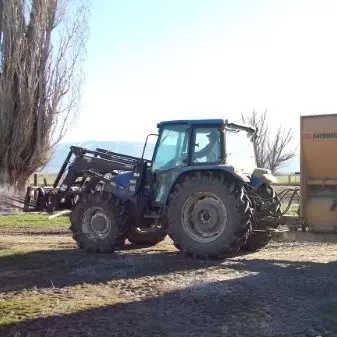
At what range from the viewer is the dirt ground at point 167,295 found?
554cm

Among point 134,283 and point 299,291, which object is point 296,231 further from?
point 134,283

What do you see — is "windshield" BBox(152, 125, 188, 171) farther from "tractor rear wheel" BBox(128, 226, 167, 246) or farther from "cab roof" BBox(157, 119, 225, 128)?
"tractor rear wheel" BBox(128, 226, 167, 246)

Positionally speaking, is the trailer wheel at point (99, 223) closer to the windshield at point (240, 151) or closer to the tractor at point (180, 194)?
the tractor at point (180, 194)

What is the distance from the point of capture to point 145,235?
36.7 feet

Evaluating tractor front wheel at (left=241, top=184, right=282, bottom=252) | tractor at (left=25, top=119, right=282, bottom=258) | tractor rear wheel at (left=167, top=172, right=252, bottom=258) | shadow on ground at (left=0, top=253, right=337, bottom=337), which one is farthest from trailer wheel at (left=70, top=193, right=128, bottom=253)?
shadow on ground at (left=0, top=253, right=337, bottom=337)

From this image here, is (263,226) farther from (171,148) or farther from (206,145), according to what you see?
(171,148)

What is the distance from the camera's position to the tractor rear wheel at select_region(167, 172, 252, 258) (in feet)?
Answer: 29.1

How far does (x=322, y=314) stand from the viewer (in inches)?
233

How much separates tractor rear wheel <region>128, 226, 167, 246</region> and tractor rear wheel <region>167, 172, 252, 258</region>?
120 centimetres

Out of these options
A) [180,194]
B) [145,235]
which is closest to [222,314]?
[180,194]

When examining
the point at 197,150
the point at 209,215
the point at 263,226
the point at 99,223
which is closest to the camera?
the point at 209,215

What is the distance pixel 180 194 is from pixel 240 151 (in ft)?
5.14

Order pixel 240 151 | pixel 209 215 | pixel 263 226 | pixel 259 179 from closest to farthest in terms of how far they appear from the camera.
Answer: pixel 209 215
pixel 259 179
pixel 263 226
pixel 240 151

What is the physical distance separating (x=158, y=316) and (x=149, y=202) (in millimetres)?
4574
